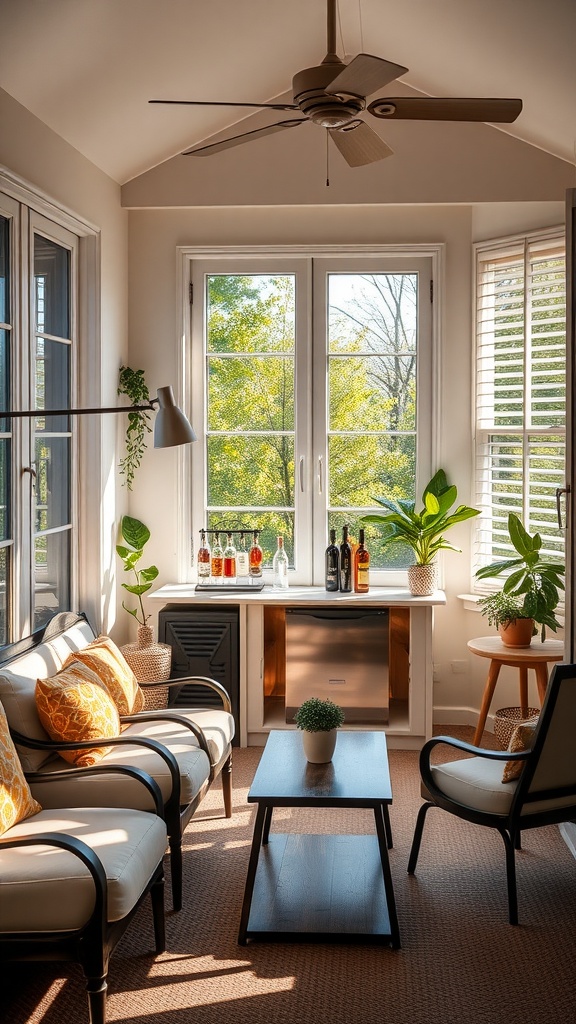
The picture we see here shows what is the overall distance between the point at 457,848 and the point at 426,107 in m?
2.84

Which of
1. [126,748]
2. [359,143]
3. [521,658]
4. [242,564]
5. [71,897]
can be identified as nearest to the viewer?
[71,897]

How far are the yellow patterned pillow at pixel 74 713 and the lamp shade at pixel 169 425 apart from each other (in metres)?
0.95

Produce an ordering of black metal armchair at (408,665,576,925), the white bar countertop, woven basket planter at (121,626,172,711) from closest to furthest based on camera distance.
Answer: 1. black metal armchair at (408,665,576,925)
2. woven basket planter at (121,626,172,711)
3. the white bar countertop

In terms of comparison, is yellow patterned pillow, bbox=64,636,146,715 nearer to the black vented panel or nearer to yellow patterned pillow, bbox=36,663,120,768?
yellow patterned pillow, bbox=36,663,120,768

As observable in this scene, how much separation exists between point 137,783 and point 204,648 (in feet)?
6.42

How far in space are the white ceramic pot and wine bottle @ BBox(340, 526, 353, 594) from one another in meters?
1.89

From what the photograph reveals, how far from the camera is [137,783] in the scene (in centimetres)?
336

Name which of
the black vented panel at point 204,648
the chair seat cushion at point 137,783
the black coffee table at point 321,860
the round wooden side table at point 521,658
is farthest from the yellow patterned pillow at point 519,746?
the black vented panel at point 204,648

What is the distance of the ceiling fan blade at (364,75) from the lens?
2.49 m

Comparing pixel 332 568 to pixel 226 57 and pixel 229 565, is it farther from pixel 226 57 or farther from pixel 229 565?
pixel 226 57

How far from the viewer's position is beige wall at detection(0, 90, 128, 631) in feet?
14.3

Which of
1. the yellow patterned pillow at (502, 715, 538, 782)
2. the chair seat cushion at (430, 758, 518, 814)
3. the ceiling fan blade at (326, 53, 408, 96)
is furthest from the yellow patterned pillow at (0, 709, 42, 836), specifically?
the ceiling fan blade at (326, 53, 408, 96)

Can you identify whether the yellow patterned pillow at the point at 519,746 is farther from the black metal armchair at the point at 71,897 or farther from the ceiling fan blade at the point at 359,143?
the ceiling fan blade at the point at 359,143

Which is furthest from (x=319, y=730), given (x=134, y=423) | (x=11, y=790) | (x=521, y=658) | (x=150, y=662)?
(x=134, y=423)
